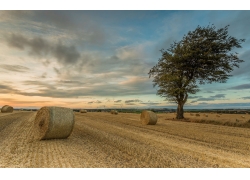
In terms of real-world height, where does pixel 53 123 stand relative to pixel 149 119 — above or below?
above

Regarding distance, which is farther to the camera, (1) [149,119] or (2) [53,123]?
(1) [149,119]

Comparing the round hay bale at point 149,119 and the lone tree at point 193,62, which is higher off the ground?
the lone tree at point 193,62

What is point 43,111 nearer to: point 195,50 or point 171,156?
point 171,156

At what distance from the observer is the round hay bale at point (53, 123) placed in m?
8.67

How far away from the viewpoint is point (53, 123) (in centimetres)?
873

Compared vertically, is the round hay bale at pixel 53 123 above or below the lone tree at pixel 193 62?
below

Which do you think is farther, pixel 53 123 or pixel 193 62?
pixel 193 62

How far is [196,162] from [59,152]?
14.5 ft

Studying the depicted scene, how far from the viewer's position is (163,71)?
25.9 m

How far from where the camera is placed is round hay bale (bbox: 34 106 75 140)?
867 centimetres

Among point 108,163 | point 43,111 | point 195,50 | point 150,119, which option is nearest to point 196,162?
point 108,163

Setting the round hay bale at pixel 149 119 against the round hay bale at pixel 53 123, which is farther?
the round hay bale at pixel 149 119

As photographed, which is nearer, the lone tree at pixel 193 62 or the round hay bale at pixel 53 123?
the round hay bale at pixel 53 123

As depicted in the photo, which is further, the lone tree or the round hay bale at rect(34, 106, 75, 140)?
the lone tree
